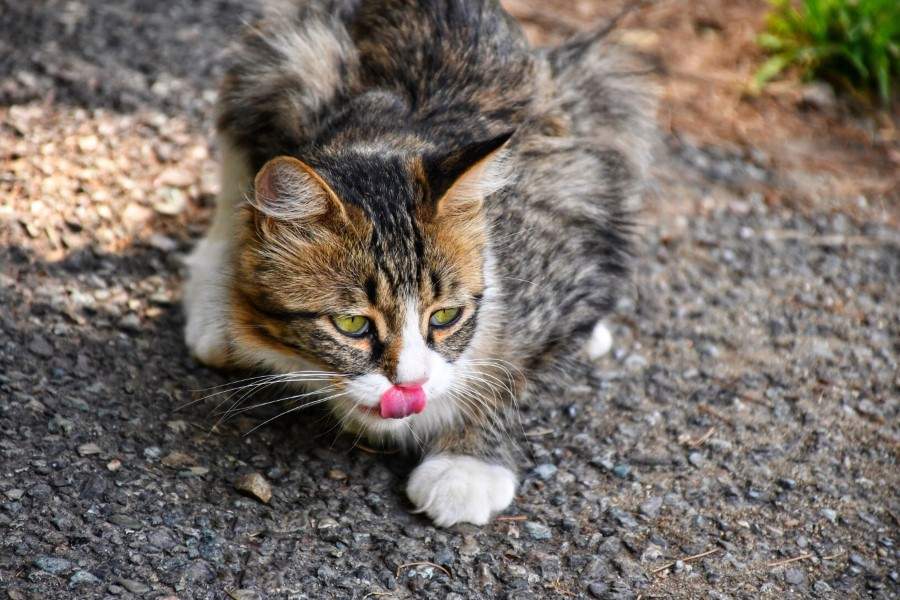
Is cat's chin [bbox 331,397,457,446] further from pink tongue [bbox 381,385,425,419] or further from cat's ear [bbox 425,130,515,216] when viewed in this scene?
cat's ear [bbox 425,130,515,216]

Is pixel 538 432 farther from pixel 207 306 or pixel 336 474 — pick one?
pixel 207 306

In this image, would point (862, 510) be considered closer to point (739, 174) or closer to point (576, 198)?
point (576, 198)

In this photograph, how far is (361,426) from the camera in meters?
3.37

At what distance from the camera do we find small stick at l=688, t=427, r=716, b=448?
12.1 feet

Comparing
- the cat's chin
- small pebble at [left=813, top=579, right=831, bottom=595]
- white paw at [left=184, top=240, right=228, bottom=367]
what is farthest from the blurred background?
small pebble at [left=813, top=579, right=831, bottom=595]

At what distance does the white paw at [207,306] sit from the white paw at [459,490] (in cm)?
85

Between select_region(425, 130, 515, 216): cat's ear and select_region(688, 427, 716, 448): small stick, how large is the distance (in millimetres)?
1320

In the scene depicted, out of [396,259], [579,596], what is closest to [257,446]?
[396,259]

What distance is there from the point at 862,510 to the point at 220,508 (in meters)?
2.18

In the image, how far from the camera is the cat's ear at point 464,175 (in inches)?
107

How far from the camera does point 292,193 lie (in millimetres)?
2775

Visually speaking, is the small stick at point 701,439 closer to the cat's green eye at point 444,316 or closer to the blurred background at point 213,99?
the cat's green eye at point 444,316

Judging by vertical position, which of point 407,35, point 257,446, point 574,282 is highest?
point 407,35

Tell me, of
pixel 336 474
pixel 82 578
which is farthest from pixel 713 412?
pixel 82 578
